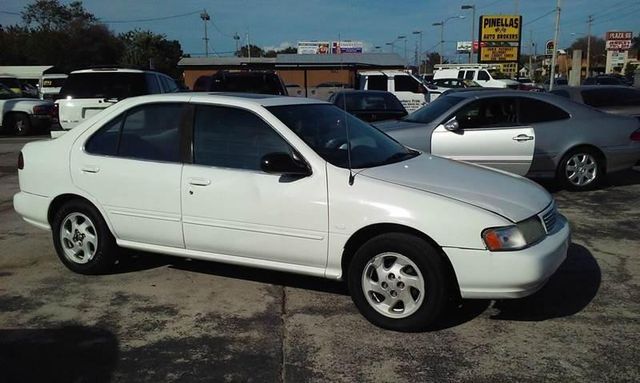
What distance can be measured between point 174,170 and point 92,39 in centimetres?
6768

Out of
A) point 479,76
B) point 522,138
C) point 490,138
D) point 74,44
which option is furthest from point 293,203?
point 74,44

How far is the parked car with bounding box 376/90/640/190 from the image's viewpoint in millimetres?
8430

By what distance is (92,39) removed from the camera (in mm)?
65875

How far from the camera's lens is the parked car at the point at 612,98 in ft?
33.9

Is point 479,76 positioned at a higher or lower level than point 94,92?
lower

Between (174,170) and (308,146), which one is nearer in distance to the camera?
(308,146)

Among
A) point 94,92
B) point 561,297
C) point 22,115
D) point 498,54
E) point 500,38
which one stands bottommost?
point 561,297

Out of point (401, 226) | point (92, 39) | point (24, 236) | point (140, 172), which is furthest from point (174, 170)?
point (92, 39)

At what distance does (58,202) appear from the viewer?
5.26m

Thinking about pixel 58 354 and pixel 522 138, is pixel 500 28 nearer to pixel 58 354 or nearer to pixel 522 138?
pixel 522 138

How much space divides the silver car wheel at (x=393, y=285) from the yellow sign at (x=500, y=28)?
4206 cm

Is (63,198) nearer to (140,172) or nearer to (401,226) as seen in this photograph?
(140,172)

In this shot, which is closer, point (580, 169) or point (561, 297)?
point (561, 297)

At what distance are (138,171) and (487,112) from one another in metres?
5.60
